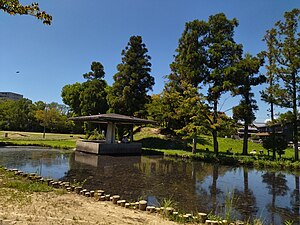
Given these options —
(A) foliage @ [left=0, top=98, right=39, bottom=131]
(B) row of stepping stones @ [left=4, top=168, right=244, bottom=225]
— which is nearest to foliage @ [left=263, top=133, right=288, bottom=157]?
(B) row of stepping stones @ [left=4, top=168, right=244, bottom=225]

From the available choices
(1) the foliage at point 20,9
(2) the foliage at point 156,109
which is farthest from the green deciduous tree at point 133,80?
(1) the foliage at point 20,9

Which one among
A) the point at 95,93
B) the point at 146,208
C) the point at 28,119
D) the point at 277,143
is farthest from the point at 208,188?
the point at 28,119

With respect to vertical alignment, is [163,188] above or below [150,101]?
below

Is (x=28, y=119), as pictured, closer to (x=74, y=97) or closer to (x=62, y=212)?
(x=74, y=97)

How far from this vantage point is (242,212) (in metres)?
6.88

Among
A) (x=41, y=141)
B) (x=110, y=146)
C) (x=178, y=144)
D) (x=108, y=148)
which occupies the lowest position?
(x=41, y=141)

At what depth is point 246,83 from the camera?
21062 millimetres

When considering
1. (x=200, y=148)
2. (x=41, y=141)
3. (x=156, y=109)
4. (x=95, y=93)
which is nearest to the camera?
(x=200, y=148)

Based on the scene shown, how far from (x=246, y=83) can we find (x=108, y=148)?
1188cm

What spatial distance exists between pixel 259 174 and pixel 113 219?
10.8m

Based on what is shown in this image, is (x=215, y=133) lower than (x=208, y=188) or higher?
higher

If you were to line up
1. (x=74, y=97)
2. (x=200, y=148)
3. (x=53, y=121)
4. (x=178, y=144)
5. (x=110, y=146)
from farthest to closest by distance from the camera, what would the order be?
(x=53, y=121)
(x=74, y=97)
(x=178, y=144)
(x=200, y=148)
(x=110, y=146)

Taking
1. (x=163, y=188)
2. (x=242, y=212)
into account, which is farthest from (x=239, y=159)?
(x=242, y=212)

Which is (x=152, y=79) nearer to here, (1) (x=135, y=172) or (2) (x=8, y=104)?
(1) (x=135, y=172)
